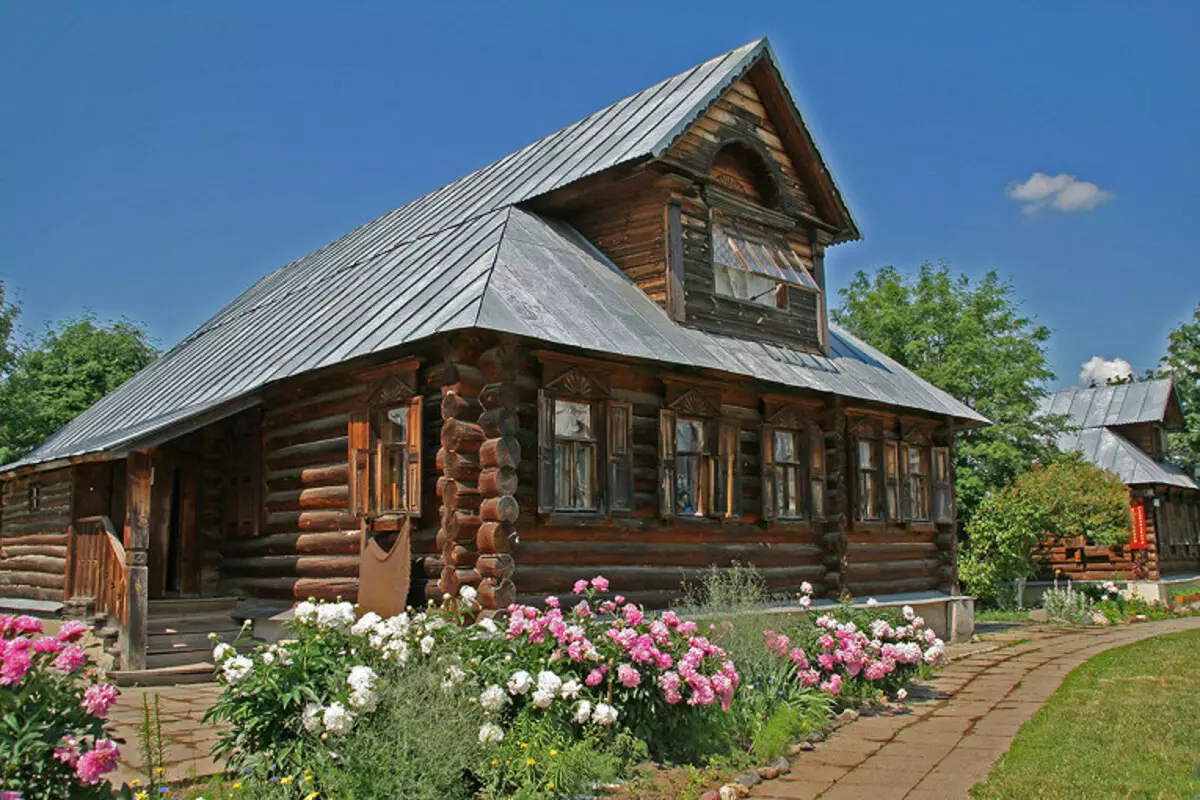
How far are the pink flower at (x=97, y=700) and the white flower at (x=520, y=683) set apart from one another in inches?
110

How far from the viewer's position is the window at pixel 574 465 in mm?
11445

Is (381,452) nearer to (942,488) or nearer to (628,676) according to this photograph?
(628,676)

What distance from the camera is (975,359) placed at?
98.3 feet

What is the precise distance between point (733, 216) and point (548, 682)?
30.9 ft

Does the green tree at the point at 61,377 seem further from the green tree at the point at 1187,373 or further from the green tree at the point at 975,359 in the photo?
the green tree at the point at 1187,373

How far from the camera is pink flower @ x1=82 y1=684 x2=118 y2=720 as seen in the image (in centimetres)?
508

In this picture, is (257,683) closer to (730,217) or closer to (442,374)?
(442,374)

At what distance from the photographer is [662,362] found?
38.7ft

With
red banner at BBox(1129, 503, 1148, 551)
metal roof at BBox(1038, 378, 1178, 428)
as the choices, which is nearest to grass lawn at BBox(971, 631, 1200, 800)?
red banner at BBox(1129, 503, 1148, 551)

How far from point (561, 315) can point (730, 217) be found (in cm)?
465

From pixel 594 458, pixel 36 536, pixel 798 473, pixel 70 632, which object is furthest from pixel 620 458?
pixel 36 536

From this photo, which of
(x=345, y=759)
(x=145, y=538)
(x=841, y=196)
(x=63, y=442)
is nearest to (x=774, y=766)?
(x=345, y=759)

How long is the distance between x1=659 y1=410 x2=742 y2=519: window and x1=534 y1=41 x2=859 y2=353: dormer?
1.56 metres

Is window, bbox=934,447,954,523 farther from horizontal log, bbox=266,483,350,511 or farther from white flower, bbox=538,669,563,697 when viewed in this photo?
white flower, bbox=538,669,563,697
